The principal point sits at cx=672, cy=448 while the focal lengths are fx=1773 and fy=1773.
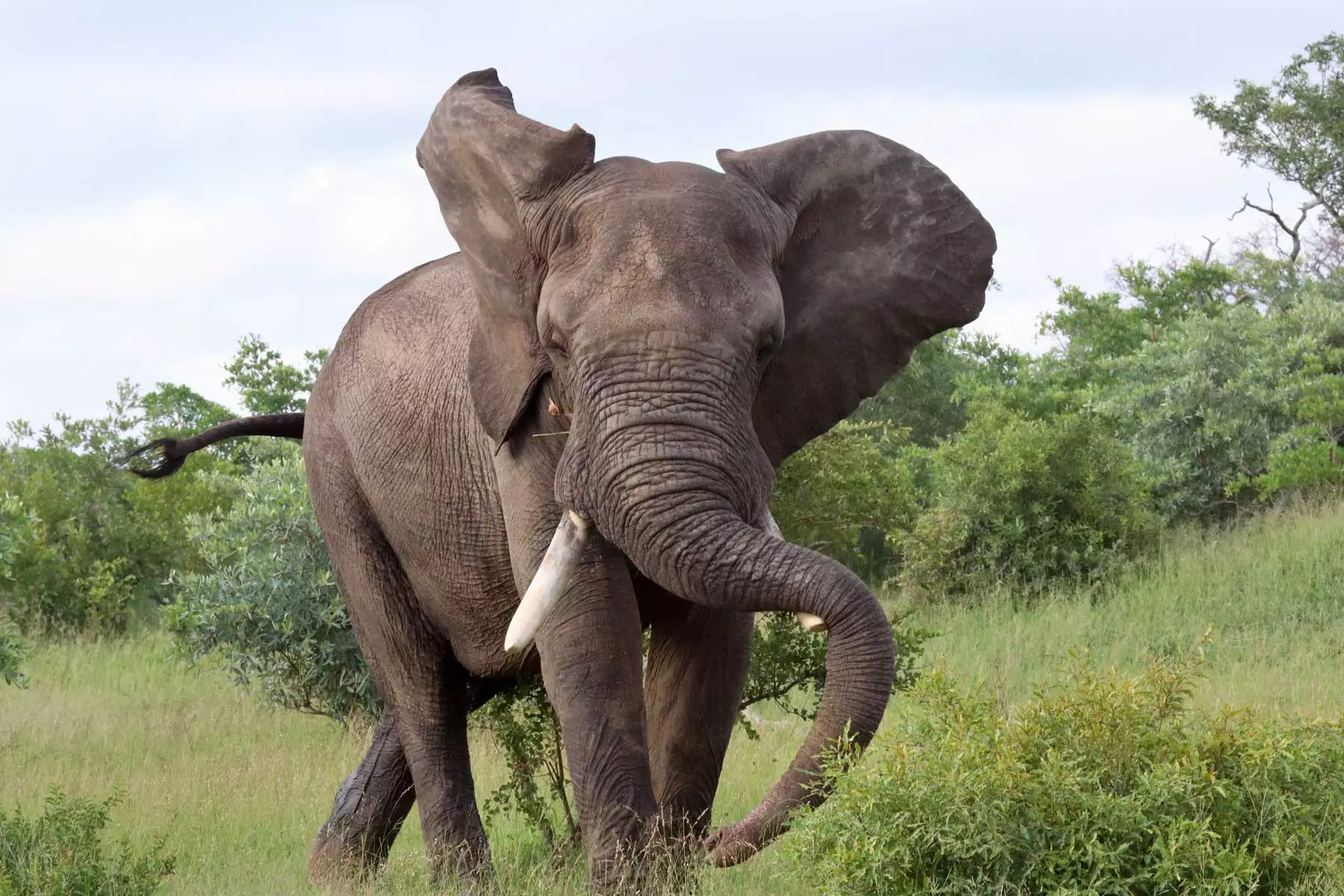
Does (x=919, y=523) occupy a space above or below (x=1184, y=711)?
above

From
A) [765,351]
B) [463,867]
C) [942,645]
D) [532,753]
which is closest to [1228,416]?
[942,645]

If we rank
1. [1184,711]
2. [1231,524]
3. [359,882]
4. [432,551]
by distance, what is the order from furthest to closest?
[1231,524] → [359,882] → [432,551] → [1184,711]

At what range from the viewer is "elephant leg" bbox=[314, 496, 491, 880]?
6.59 metres

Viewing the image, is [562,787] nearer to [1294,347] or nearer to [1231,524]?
[1231,524]

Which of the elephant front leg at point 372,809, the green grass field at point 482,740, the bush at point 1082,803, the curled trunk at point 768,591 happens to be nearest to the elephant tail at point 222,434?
the elephant front leg at point 372,809

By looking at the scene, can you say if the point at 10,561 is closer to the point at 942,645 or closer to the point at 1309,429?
the point at 942,645

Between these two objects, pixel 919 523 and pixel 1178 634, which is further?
pixel 919 523

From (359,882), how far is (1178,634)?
745 cm

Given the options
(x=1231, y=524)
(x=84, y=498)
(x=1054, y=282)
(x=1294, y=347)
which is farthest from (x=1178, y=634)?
(x=1054, y=282)

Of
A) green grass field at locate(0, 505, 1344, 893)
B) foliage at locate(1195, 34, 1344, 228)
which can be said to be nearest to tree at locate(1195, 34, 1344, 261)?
foliage at locate(1195, 34, 1344, 228)

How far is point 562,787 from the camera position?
7.61 metres

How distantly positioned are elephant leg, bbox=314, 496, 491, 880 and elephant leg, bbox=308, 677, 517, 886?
0.35m

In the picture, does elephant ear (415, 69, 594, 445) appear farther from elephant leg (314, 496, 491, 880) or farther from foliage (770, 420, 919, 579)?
foliage (770, 420, 919, 579)

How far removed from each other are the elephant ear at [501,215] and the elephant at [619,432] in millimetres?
Answer: 11
